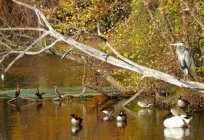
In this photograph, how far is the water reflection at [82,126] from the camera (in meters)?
20.9

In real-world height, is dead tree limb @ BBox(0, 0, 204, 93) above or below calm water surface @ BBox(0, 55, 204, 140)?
above

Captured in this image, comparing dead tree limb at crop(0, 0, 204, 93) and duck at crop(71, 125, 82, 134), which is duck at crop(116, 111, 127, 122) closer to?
duck at crop(71, 125, 82, 134)

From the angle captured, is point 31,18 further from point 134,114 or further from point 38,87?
point 134,114

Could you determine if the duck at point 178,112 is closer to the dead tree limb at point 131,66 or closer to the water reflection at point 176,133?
the water reflection at point 176,133

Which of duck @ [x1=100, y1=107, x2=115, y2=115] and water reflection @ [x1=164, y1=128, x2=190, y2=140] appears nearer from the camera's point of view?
water reflection @ [x1=164, y1=128, x2=190, y2=140]

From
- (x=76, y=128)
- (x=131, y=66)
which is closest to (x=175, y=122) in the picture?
(x=76, y=128)

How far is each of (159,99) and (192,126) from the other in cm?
393

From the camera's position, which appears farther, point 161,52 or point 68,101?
point 68,101

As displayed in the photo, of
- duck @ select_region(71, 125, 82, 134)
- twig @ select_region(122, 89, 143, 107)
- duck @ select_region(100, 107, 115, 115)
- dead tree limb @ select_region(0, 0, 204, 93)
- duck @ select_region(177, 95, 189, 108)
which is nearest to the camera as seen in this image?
dead tree limb @ select_region(0, 0, 204, 93)

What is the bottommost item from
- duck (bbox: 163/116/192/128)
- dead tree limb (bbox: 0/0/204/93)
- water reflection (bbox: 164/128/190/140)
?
water reflection (bbox: 164/128/190/140)

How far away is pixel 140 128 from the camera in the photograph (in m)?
22.2

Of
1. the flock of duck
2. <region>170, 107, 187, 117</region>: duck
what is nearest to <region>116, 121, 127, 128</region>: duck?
the flock of duck

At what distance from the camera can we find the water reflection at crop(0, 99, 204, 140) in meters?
20.9

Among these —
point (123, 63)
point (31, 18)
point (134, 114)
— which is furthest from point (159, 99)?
point (31, 18)
